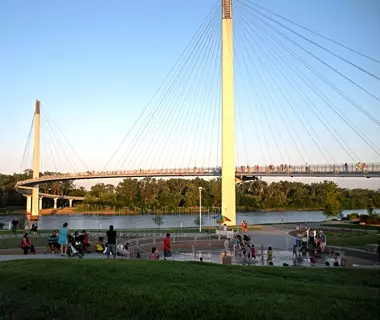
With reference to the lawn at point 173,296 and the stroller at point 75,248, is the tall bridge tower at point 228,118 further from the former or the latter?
the lawn at point 173,296

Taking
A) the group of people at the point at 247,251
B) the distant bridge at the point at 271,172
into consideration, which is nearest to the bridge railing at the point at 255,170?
the distant bridge at the point at 271,172

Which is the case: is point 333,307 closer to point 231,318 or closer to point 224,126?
point 231,318

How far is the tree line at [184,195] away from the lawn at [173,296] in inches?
3161

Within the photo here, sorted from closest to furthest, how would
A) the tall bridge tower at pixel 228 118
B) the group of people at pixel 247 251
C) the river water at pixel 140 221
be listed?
the group of people at pixel 247 251, the tall bridge tower at pixel 228 118, the river water at pixel 140 221

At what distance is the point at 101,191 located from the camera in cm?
10081

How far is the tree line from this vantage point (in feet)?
302

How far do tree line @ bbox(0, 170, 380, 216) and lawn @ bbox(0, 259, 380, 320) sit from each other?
80.3 metres

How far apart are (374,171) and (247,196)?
53.5 metres

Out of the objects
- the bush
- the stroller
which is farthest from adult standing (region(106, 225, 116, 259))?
the bush

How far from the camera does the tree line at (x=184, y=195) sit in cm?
9219

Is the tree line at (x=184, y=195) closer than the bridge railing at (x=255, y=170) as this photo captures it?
No

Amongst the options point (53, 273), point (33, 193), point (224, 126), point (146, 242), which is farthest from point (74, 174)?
point (53, 273)

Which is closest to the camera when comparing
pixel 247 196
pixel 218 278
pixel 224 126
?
pixel 218 278

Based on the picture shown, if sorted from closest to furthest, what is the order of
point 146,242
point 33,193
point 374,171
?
point 146,242 → point 374,171 → point 33,193
